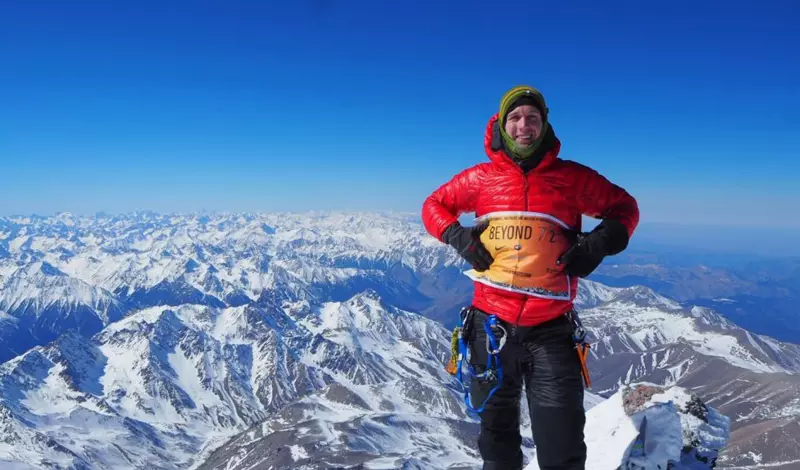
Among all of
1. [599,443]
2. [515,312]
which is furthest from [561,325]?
[599,443]

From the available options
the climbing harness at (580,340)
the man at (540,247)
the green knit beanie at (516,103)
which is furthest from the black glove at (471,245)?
the climbing harness at (580,340)

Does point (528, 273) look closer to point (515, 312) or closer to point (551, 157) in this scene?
point (515, 312)

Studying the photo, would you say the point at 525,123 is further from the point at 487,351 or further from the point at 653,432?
the point at 653,432

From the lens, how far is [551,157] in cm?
756

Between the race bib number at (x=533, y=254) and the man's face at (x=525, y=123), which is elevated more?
the man's face at (x=525, y=123)

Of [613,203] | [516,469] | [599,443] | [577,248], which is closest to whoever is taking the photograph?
[577,248]

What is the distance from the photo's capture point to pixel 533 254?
7418 mm

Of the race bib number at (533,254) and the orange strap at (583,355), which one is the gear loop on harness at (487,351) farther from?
the orange strap at (583,355)

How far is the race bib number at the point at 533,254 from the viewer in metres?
7.41

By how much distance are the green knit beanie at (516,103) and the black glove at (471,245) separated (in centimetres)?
147

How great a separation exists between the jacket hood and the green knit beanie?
23 centimetres

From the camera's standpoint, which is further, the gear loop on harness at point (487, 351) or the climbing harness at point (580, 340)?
the gear loop on harness at point (487, 351)

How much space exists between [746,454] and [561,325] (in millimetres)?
234901

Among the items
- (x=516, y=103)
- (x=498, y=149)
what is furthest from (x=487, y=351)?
(x=516, y=103)
